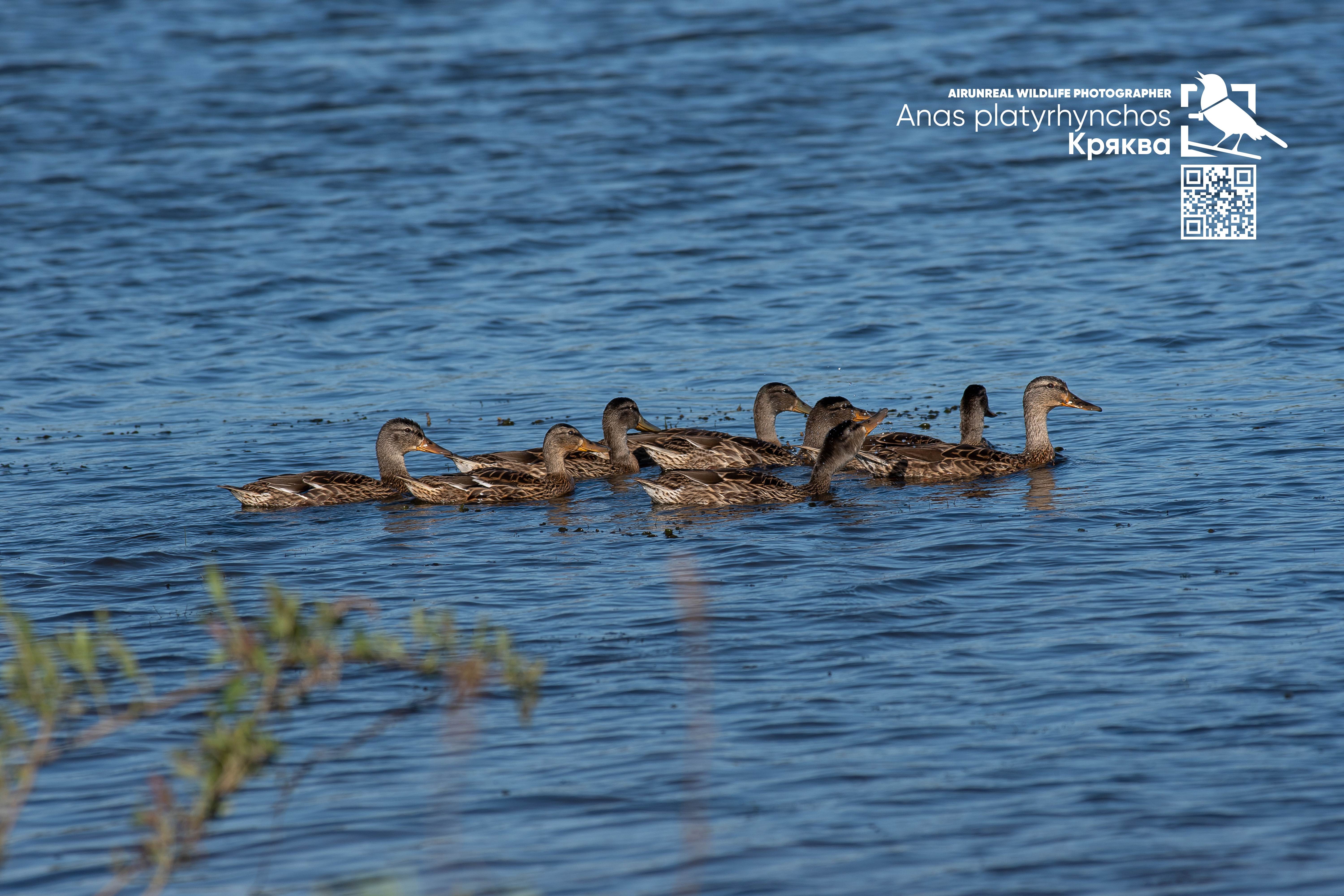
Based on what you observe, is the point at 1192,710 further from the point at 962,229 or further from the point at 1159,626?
the point at 962,229

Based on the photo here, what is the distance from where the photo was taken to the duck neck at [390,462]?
1429cm

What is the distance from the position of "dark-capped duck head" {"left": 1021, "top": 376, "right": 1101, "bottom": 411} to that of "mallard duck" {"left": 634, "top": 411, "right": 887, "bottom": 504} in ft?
5.69

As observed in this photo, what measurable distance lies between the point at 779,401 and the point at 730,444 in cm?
111

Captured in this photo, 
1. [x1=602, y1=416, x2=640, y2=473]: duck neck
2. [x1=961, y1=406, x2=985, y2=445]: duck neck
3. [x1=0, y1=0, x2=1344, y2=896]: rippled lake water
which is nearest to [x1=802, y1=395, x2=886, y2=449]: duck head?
[x1=0, y1=0, x2=1344, y2=896]: rippled lake water

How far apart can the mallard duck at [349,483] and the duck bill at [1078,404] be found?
5760 millimetres

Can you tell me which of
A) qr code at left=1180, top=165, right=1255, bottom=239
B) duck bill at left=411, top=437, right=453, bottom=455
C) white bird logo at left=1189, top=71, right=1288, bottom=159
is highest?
white bird logo at left=1189, top=71, right=1288, bottom=159

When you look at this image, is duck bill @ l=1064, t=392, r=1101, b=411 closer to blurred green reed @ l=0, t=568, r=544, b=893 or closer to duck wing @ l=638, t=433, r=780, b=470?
duck wing @ l=638, t=433, r=780, b=470

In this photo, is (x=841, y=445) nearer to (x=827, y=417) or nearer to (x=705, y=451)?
(x=827, y=417)

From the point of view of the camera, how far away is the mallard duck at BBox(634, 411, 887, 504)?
43.7 ft

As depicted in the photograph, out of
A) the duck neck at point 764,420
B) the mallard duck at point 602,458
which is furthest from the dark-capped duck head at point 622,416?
the duck neck at point 764,420

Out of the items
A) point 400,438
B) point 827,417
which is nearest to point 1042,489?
point 827,417

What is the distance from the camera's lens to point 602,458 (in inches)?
608

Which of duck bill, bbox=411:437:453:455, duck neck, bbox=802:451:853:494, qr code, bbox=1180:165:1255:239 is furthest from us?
qr code, bbox=1180:165:1255:239

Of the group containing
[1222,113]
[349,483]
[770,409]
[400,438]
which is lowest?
[349,483]
